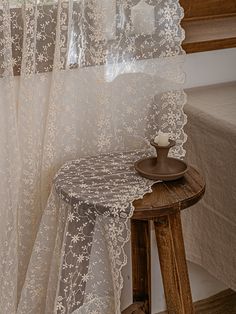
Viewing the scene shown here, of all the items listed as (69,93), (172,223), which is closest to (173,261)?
(172,223)

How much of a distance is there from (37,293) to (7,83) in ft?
1.75

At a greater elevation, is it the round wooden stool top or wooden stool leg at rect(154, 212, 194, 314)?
the round wooden stool top

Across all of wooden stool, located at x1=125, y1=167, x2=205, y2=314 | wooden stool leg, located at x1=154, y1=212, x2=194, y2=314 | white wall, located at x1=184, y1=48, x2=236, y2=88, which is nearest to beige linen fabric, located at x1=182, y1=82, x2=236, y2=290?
white wall, located at x1=184, y1=48, x2=236, y2=88

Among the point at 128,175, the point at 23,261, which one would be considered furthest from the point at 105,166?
the point at 23,261

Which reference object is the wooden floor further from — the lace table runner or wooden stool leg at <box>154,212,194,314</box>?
wooden stool leg at <box>154,212,194,314</box>

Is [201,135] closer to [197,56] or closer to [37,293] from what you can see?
[197,56]

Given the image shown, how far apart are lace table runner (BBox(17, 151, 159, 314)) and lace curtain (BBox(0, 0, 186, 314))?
0.07 meters

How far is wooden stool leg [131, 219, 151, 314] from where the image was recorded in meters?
1.46

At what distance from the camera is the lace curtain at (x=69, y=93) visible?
52.3 inches

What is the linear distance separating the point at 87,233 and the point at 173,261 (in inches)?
7.7

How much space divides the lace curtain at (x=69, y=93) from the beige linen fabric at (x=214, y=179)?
80 millimetres

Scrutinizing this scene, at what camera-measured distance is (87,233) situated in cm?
125

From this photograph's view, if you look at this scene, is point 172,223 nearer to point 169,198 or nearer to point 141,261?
point 169,198

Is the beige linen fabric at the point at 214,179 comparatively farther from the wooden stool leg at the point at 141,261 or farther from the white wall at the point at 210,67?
the wooden stool leg at the point at 141,261
